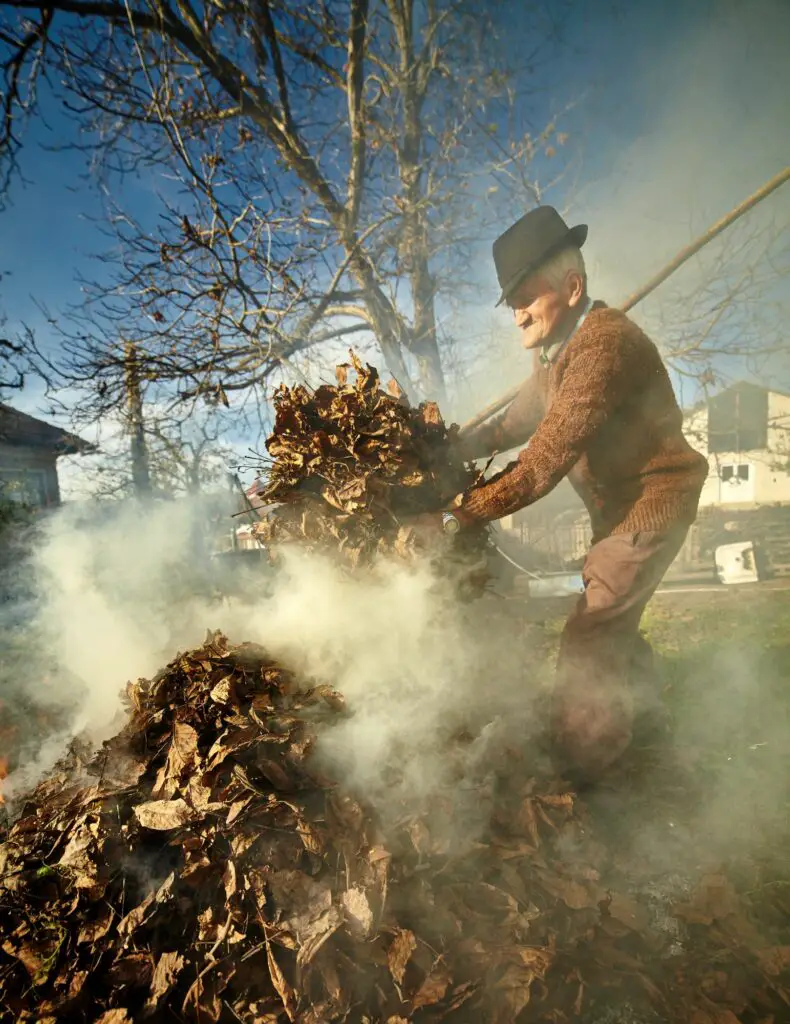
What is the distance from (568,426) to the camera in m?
2.39

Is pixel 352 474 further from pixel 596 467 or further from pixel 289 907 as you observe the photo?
pixel 289 907

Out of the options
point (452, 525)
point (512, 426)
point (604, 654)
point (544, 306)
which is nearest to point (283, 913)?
point (452, 525)

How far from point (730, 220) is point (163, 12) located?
19.1 ft

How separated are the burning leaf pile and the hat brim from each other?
105 cm

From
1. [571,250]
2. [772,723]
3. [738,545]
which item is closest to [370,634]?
[571,250]

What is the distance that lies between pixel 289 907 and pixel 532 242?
3415mm

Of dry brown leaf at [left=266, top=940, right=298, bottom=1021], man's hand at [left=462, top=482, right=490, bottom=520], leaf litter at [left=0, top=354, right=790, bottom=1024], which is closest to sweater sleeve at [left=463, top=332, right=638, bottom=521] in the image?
man's hand at [left=462, top=482, right=490, bottom=520]

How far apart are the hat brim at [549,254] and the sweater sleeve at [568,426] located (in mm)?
638

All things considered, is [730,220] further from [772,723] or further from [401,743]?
[401,743]

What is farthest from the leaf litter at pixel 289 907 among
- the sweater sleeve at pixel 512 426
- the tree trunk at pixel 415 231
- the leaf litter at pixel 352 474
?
the tree trunk at pixel 415 231

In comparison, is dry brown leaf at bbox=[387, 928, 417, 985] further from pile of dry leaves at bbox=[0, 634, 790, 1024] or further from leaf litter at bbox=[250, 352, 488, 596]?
leaf litter at bbox=[250, 352, 488, 596]

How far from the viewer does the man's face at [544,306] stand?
288 centimetres

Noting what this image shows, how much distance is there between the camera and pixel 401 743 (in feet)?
8.01

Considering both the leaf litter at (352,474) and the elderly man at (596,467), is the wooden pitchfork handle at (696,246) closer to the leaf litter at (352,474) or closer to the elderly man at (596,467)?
the elderly man at (596,467)
